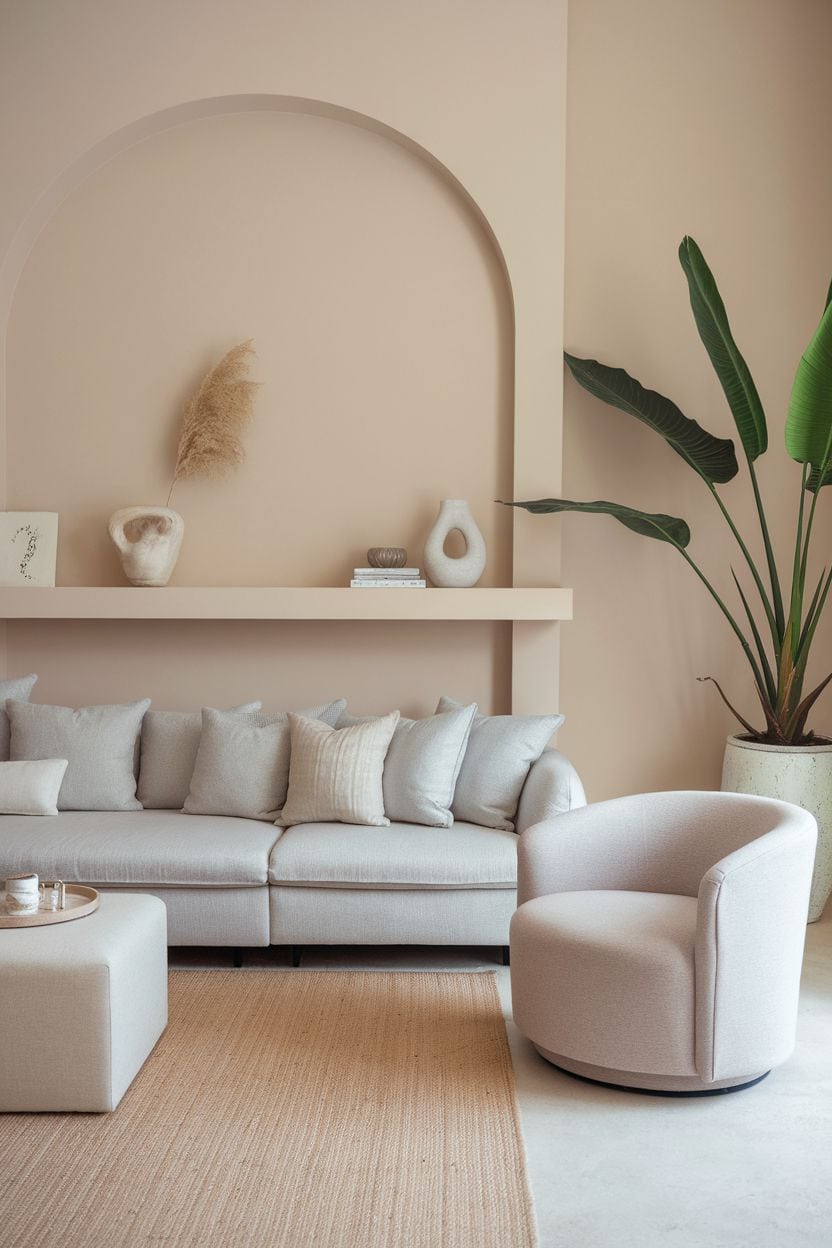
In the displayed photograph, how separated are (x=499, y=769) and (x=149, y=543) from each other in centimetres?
172

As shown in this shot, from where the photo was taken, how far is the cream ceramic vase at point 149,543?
15.6ft

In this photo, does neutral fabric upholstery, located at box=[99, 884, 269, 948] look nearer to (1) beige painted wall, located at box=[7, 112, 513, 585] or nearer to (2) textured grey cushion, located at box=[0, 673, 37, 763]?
(2) textured grey cushion, located at box=[0, 673, 37, 763]

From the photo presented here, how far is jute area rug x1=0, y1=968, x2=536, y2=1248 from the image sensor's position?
232 centimetres

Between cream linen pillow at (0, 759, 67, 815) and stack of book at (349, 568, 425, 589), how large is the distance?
1388 mm

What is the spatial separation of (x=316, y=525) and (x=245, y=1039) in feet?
7.61

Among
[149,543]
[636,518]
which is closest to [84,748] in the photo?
[149,543]

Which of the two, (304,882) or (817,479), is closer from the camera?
(304,882)

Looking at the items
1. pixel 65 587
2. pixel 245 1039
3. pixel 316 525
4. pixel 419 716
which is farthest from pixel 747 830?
pixel 65 587

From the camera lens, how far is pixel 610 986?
113 inches

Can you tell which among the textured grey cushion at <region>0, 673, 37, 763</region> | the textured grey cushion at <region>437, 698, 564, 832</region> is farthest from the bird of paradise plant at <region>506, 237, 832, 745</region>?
the textured grey cushion at <region>0, 673, 37, 763</region>

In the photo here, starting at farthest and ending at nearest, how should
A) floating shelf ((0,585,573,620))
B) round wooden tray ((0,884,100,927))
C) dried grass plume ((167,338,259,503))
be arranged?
dried grass plume ((167,338,259,503)) → floating shelf ((0,585,573,620)) → round wooden tray ((0,884,100,927))

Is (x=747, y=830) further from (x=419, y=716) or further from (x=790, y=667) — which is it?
(x=419, y=716)

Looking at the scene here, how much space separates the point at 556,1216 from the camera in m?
2.37

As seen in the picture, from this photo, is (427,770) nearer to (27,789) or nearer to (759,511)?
(27,789)
